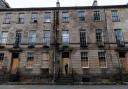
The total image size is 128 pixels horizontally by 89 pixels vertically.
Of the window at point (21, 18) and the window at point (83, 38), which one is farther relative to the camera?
the window at point (21, 18)

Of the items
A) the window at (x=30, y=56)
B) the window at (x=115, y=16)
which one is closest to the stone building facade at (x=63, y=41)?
the window at (x=115, y=16)

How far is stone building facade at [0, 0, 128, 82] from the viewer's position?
Answer: 2270 cm

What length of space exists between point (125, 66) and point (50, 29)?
11960mm

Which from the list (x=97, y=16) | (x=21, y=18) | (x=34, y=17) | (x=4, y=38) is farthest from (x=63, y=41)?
(x=4, y=38)

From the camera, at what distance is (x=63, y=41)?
24234 millimetres

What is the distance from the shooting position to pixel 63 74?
22.6 metres

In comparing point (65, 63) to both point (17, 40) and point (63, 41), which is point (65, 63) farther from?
point (17, 40)

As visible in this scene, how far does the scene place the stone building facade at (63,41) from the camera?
2270 cm

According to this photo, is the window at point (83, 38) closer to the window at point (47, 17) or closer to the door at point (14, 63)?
the window at point (47, 17)

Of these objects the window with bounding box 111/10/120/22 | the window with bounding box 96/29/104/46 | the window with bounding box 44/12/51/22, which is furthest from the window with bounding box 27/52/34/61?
the window with bounding box 111/10/120/22

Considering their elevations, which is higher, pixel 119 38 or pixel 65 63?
pixel 119 38

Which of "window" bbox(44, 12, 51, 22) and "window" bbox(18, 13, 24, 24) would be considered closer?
"window" bbox(44, 12, 51, 22)

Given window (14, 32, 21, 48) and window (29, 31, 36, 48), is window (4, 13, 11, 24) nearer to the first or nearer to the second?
window (14, 32, 21, 48)

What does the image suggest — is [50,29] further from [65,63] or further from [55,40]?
[65,63]
